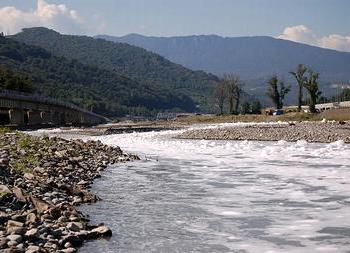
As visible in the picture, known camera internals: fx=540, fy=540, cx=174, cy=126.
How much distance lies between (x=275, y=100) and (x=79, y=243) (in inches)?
4496

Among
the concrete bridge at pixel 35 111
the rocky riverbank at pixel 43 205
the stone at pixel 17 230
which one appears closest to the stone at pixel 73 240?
the rocky riverbank at pixel 43 205

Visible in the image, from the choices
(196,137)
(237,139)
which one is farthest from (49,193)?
(196,137)

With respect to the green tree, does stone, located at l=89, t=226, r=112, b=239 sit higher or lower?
lower

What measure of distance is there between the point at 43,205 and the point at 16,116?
7888 centimetres

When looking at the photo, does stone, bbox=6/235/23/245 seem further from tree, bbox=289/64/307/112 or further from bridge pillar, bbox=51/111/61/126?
tree, bbox=289/64/307/112

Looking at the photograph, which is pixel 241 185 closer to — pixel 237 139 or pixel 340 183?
pixel 340 183

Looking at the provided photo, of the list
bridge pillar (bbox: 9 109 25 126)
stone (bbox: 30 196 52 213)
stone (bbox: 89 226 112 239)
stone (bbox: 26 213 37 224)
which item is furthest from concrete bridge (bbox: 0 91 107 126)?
stone (bbox: 89 226 112 239)

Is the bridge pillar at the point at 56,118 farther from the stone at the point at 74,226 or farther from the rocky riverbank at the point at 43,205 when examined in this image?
the stone at the point at 74,226

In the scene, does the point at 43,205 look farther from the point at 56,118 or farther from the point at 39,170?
the point at 56,118

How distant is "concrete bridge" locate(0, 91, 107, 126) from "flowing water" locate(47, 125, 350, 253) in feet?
204

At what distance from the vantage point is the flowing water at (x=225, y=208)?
34.7ft

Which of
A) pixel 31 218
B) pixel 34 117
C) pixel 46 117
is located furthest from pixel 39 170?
pixel 46 117

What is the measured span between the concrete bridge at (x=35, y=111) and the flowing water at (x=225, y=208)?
62066mm

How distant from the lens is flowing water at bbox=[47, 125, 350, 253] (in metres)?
10.6
